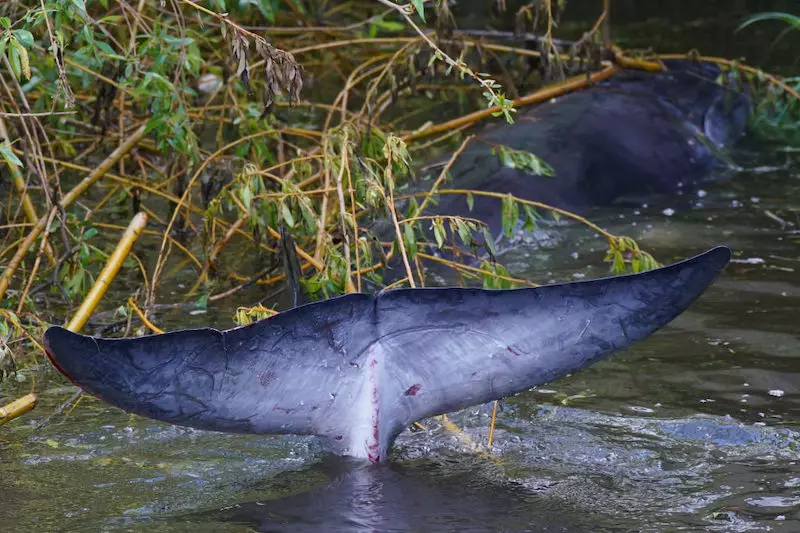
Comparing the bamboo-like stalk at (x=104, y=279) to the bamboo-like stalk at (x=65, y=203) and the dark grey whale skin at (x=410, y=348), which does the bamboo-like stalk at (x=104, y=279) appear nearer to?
the bamboo-like stalk at (x=65, y=203)

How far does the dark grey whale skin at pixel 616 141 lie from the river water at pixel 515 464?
1.47 meters

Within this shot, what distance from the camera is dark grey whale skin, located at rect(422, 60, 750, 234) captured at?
18.1 ft

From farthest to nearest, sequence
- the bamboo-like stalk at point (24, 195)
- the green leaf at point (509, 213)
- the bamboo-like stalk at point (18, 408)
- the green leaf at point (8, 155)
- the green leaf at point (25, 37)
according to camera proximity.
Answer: the bamboo-like stalk at point (24, 195), the green leaf at point (509, 213), the green leaf at point (8, 155), the green leaf at point (25, 37), the bamboo-like stalk at point (18, 408)

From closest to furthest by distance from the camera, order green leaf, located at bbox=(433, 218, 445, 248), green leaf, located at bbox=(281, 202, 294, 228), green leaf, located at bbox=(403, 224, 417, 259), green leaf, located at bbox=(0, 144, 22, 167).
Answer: green leaf, located at bbox=(0, 144, 22, 167)
green leaf, located at bbox=(433, 218, 445, 248)
green leaf, located at bbox=(403, 224, 417, 259)
green leaf, located at bbox=(281, 202, 294, 228)

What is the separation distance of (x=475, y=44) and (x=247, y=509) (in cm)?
314

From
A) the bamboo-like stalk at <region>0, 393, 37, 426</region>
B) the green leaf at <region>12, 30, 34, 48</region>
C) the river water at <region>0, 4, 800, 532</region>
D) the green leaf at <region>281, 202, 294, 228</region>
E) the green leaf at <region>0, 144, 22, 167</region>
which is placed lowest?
the river water at <region>0, 4, 800, 532</region>

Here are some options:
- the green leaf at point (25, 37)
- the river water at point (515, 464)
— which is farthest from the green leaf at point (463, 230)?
the green leaf at point (25, 37)

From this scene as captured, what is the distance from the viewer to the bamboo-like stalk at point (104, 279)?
12.2ft

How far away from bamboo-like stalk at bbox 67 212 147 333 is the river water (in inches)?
9.0

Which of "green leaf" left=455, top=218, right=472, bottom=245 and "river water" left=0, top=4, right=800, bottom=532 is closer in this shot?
"river water" left=0, top=4, right=800, bottom=532

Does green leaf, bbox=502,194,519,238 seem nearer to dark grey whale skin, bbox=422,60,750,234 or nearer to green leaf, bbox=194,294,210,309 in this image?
dark grey whale skin, bbox=422,60,750,234

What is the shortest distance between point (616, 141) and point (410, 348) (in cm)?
389

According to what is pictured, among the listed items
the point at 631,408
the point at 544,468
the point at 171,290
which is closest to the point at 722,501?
the point at 544,468

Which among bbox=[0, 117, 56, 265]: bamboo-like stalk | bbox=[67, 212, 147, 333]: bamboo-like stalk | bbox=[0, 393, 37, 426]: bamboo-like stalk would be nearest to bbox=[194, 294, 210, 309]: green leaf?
bbox=[67, 212, 147, 333]: bamboo-like stalk
